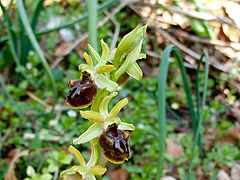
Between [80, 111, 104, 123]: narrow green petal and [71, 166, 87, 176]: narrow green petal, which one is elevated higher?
[80, 111, 104, 123]: narrow green petal

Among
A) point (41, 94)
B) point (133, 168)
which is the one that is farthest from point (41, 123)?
point (133, 168)

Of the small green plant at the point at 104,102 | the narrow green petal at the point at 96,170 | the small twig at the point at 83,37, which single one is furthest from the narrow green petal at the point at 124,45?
the small twig at the point at 83,37

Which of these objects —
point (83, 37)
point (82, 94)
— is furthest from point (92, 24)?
point (83, 37)

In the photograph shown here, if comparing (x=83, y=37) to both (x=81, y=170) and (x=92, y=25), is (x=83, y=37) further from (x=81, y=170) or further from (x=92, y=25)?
(x=81, y=170)

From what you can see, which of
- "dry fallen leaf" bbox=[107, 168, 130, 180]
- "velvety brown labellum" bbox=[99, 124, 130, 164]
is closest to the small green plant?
"velvety brown labellum" bbox=[99, 124, 130, 164]

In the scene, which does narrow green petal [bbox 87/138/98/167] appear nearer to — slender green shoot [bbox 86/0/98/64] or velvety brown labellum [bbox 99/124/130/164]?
velvety brown labellum [bbox 99/124/130/164]

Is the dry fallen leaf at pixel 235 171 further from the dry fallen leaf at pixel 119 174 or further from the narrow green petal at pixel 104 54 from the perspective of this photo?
the narrow green petal at pixel 104 54
